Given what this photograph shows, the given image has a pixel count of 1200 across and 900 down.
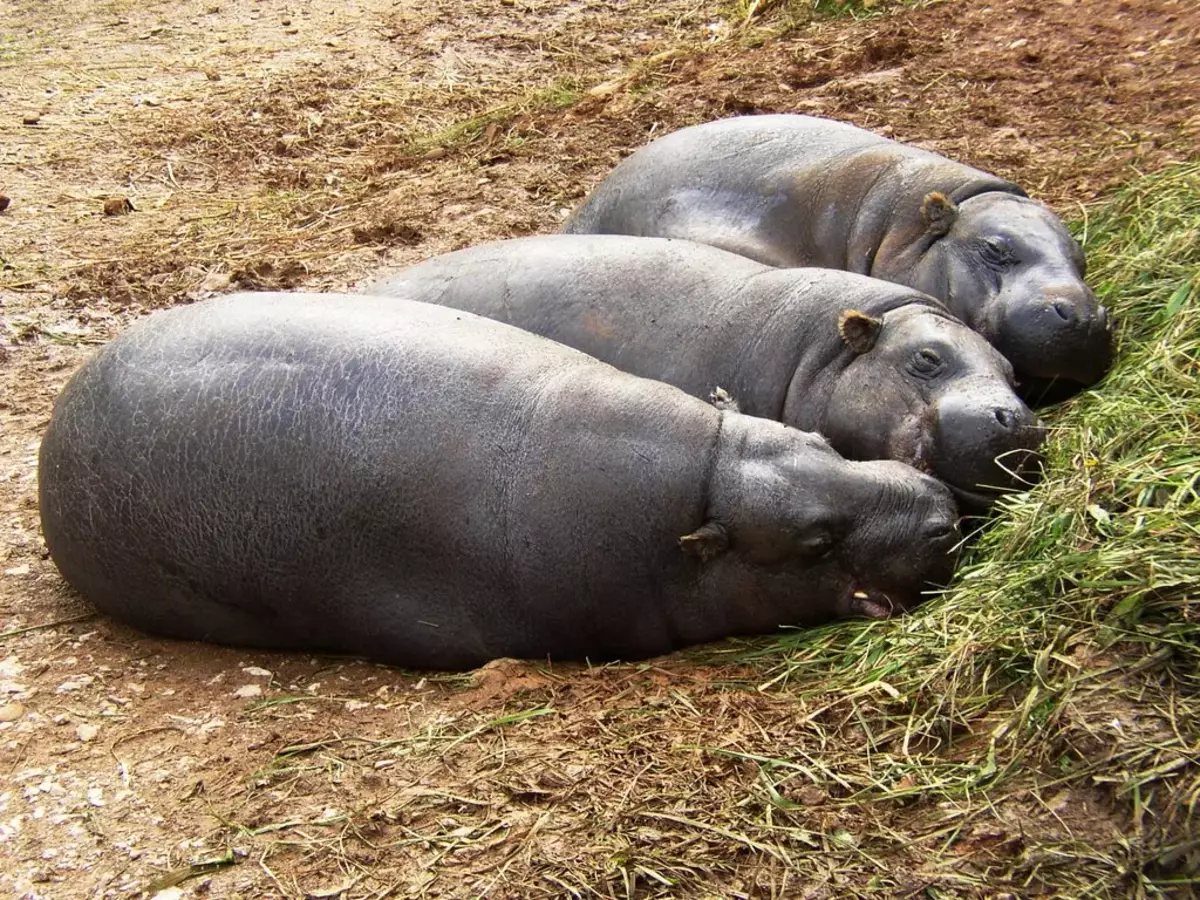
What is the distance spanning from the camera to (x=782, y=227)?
7.49 m

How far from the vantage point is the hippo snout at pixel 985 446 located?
5.36m

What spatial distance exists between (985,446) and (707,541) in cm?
125

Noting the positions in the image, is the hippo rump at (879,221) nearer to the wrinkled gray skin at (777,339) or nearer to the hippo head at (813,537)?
the wrinkled gray skin at (777,339)

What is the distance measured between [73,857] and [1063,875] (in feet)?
9.55

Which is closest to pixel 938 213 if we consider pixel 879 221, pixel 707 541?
pixel 879 221

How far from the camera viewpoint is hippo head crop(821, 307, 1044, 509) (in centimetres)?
539

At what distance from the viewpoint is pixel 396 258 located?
352 inches

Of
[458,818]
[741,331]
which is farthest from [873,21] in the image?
[458,818]

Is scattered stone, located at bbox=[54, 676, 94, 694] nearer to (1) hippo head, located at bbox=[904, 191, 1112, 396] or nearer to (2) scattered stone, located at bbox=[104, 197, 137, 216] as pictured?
(1) hippo head, located at bbox=[904, 191, 1112, 396]

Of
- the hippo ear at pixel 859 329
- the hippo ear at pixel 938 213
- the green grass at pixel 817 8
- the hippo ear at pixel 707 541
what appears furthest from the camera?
the green grass at pixel 817 8

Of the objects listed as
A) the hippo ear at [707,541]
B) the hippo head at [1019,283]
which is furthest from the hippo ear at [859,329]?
the hippo ear at [707,541]

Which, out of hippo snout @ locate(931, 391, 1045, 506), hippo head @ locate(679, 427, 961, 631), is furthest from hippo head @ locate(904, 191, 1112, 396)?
hippo head @ locate(679, 427, 961, 631)

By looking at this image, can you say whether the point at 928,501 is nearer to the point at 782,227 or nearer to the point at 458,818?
the point at 458,818

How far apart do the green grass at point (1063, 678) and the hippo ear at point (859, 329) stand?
3.44ft
